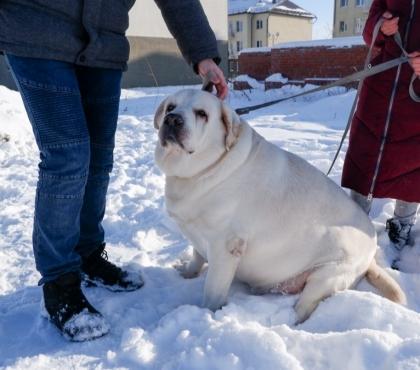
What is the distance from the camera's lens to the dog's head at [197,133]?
7.09 feet

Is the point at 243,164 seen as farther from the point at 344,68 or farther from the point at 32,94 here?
the point at 344,68

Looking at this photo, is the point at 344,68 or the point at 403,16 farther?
the point at 344,68

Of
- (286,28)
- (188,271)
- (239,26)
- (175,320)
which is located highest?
(239,26)

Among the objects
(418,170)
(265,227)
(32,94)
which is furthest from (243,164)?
(418,170)

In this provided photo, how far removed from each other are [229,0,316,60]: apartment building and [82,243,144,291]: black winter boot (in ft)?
140

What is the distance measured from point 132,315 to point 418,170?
1983 mm

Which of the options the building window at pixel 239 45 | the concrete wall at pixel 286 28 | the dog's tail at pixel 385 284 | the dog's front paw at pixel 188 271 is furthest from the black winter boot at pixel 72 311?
the building window at pixel 239 45

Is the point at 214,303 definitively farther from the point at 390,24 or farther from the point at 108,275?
the point at 390,24

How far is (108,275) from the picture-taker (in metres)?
2.45

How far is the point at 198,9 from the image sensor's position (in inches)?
94.5

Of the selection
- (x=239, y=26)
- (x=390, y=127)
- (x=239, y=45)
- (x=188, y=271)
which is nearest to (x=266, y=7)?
(x=239, y=26)

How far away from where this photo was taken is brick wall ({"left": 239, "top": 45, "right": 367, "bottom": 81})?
1230cm

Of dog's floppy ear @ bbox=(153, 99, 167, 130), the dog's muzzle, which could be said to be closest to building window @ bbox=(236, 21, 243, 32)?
dog's floppy ear @ bbox=(153, 99, 167, 130)

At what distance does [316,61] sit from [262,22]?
3377 centimetres
